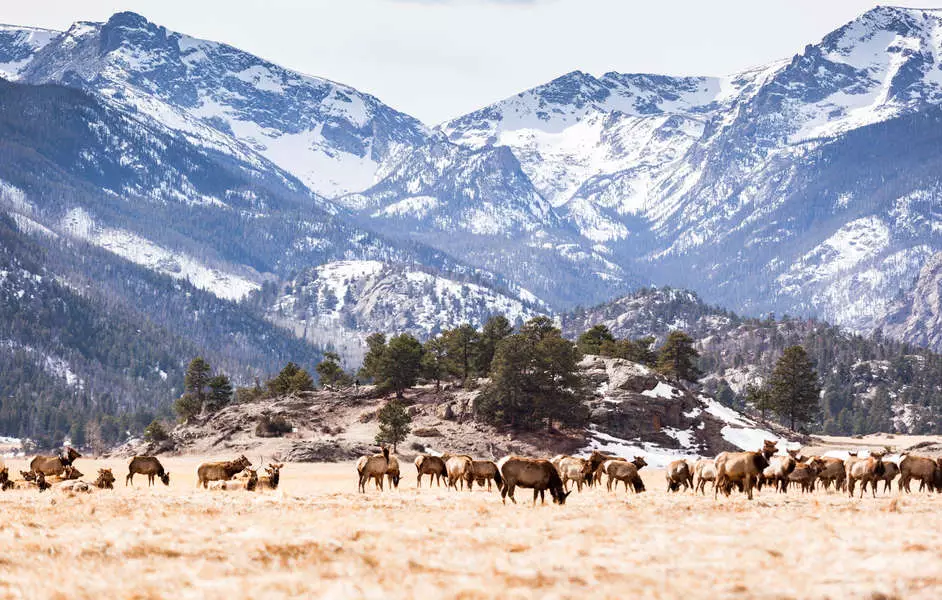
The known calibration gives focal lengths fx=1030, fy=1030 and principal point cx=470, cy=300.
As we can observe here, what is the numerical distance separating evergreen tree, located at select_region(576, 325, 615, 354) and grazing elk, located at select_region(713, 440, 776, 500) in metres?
103

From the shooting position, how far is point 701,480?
44094 mm

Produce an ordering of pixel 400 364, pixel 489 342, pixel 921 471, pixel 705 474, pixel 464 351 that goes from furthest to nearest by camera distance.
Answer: pixel 489 342 < pixel 464 351 < pixel 400 364 < pixel 921 471 < pixel 705 474

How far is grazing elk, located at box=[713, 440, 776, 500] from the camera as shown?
3942 centimetres

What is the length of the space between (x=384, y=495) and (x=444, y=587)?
901 inches

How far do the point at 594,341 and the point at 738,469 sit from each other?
112 metres

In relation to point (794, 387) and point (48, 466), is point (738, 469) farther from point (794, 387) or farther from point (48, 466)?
point (794, 387)

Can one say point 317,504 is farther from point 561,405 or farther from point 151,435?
point 151,435

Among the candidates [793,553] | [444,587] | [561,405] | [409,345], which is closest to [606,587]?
[444,587]

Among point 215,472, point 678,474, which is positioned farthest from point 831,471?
point 215,472

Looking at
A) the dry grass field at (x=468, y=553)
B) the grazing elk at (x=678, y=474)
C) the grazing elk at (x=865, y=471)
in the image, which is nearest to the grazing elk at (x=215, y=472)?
the dry grass field at (x=468, y=553)

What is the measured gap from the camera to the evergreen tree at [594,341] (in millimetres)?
146125

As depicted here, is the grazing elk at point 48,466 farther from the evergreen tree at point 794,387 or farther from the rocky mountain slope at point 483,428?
the evergreen tree at point 794,387

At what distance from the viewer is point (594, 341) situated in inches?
5999

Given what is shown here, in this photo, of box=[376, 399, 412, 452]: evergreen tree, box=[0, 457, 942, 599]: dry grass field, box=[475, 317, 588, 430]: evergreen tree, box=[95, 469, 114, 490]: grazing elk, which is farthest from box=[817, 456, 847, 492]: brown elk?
box=[475, 317, 588, 430]: evergreen tree
